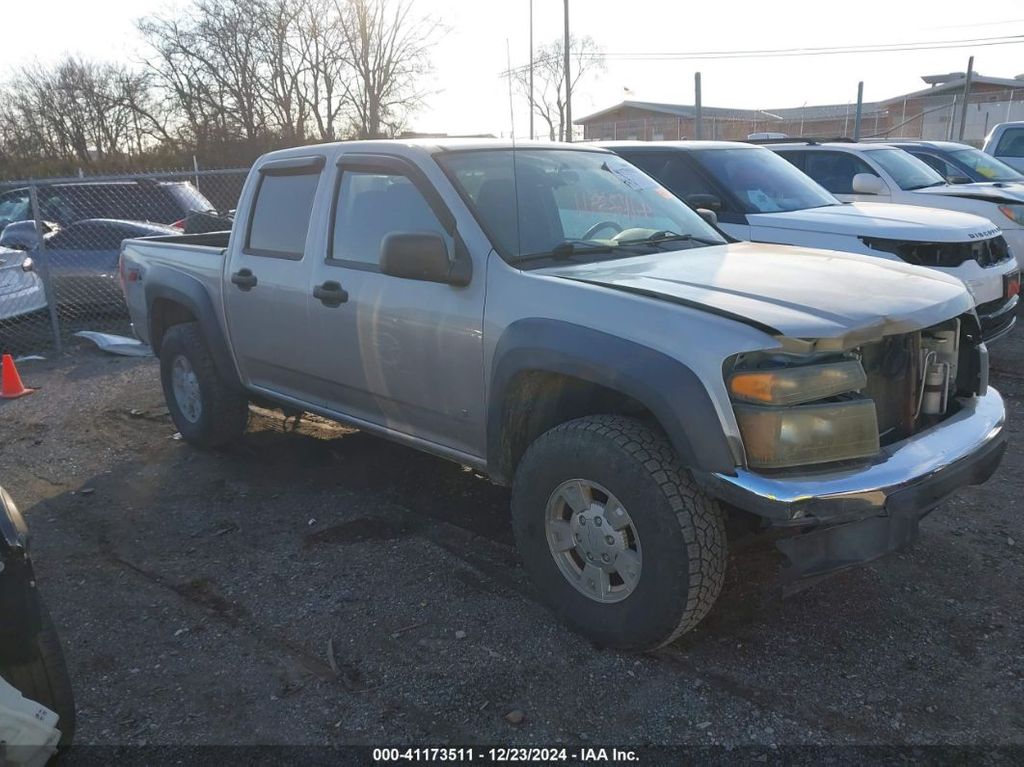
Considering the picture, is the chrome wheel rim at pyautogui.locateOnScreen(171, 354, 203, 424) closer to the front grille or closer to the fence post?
the fence post

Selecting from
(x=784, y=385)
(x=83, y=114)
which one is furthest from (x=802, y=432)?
(x=83, y=114)

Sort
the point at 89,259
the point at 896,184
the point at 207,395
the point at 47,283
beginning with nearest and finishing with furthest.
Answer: the point at 207,395
the point at 47,283
the point at 896,184
the point at 89,259

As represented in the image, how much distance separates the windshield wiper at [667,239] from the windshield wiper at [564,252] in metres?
0.23

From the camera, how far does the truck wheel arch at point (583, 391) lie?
2855 millimetres

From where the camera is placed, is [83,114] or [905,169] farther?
[83,114]

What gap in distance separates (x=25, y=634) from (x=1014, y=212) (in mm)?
9532

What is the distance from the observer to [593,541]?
3.24m

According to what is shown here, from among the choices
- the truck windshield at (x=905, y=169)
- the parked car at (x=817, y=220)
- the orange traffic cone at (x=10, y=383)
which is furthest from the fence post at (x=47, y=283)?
the truck windshield at (x=905, y=169)

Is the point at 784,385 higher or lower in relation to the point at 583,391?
higher

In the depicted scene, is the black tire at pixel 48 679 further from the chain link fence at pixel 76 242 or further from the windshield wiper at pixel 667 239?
the chain link fence at pixel 76 242

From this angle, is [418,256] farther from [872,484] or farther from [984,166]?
[984,166]

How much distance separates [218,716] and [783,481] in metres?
2.07

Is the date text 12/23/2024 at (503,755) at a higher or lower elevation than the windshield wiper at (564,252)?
lower

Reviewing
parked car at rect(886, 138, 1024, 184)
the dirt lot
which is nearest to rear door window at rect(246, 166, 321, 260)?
the dirt lot
